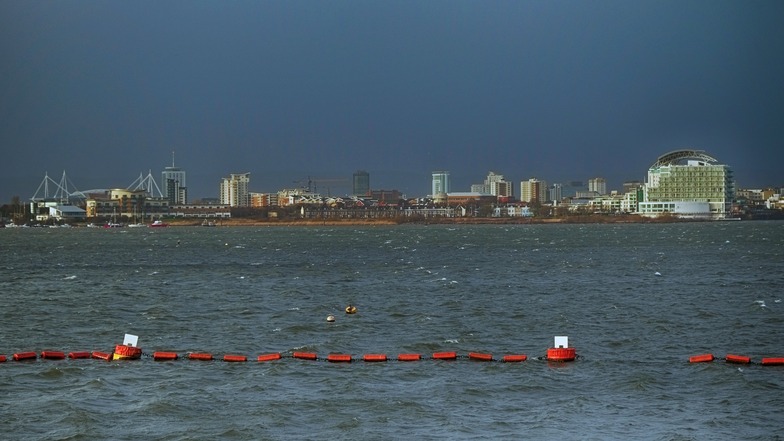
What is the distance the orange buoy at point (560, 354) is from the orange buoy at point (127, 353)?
12.4 meters

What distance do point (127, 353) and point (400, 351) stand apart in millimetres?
8415

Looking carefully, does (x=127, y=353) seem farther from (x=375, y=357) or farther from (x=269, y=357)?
(x=375, y=357)

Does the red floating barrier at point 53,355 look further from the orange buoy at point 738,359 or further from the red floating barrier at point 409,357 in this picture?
the orange buoy at point 738,359

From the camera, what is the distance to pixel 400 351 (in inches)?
1328

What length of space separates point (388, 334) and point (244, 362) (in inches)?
307

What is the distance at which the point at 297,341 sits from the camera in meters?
36.2

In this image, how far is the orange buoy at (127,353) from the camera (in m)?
32.0

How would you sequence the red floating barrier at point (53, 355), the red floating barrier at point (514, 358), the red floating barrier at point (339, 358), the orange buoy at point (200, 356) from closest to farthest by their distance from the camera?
the red floating barrier at point (514, 358), the red floating barrier at point (339, 358), the orange buoy at point (200, 356), the red floating barrier at point (53, 355)

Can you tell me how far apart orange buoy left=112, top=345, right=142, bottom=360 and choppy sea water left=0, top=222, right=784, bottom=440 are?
492 millimetres

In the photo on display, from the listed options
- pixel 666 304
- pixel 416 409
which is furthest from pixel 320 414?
pixel 666 304

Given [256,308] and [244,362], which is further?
[256,308]

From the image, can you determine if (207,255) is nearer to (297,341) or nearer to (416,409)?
(297,341)

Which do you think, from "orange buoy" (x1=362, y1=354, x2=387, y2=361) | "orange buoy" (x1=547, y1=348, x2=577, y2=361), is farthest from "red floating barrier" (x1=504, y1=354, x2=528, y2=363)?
"orange buoy" (x1=362, y1=354, x2=387, y2=361)

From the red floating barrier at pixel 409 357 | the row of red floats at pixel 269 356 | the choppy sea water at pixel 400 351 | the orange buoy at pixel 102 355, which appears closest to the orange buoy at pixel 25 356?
the row of red floats at pixel 269 356
